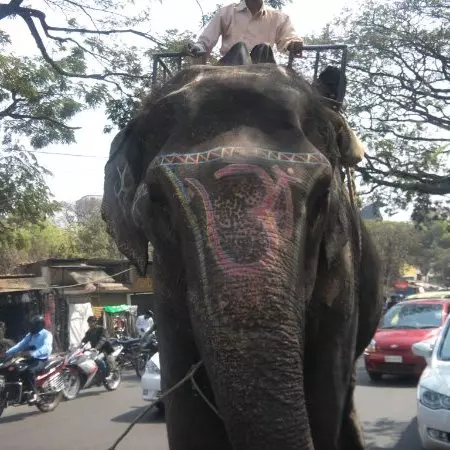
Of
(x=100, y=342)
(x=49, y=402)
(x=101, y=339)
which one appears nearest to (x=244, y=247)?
(x=49, y=402)

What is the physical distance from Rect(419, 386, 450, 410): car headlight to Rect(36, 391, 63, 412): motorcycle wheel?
647 cm

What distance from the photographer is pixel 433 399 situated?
6980mm

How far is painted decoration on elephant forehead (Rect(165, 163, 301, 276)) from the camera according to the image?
2525mm

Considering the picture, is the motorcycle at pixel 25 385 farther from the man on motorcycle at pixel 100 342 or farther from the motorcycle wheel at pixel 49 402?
the man on motorcycle at pixel 100 342

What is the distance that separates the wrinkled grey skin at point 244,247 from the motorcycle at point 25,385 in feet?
26.2

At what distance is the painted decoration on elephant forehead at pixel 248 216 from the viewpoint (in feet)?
8.29

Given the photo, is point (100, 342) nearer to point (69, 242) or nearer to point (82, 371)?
point (82, 371)

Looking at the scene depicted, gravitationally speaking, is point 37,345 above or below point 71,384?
above

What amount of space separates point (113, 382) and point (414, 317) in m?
6.20

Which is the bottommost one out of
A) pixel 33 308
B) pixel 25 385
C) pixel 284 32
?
pixel 25 385

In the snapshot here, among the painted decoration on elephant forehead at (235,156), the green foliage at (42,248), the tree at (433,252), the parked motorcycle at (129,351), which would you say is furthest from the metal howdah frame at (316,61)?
the tree at (433,252)

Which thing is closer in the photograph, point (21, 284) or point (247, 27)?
point (247, 27)

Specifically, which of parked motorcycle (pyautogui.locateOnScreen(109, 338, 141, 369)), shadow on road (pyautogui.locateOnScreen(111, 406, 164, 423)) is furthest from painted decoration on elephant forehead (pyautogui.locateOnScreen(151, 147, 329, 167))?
parked motorcycle (pyautogui.locateOnScreen(109, 338, 141, 369))

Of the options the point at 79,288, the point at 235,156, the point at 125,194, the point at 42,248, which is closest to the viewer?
the point at 235,156
